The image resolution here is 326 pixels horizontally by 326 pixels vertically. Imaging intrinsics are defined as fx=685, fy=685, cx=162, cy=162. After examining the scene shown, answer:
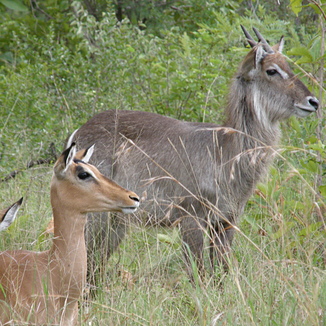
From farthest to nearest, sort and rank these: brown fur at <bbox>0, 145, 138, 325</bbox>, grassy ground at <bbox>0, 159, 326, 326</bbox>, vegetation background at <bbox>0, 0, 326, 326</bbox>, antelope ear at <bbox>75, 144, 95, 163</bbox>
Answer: antelope ear at <bbox>75, 144, 95, 163</bbox> → vegetation background at <bbox>0, 0, 326, 326</bbox> → brown fur at <bbox>0, 145, 138, 325</bbox> → grassy ground at <bbox>0, 159, 326, 326</bbox>

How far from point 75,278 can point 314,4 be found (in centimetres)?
231

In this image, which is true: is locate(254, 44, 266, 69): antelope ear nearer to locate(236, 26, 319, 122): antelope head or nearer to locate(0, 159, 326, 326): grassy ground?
locate(236, 26, 319, 122): antelope head

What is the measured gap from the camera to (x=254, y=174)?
516 centimetres

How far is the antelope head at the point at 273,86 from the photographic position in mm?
5156

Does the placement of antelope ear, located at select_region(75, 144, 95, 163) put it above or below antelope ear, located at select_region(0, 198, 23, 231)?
below

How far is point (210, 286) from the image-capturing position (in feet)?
14.3

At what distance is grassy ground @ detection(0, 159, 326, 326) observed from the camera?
3373mm

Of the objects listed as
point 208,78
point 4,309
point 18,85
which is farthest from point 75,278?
point 18,85

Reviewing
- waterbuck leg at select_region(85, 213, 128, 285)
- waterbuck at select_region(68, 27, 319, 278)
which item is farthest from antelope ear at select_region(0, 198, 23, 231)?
waterbuck leg at select_region(85, 213, 128, 285)

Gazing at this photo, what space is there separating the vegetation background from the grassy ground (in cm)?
2

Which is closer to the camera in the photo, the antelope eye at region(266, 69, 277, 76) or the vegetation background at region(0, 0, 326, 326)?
the vegetation background at region(0, 0, 326, 326)

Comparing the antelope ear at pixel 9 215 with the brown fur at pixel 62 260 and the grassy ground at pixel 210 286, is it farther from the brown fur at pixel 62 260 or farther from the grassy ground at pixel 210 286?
the grassy ground at pixel 210 286

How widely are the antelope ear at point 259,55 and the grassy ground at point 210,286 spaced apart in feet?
2.85

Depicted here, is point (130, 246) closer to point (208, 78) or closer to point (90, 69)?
point (208, 78)
